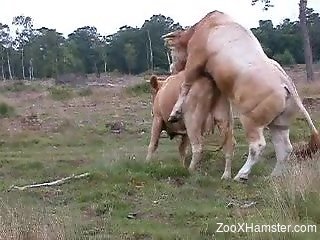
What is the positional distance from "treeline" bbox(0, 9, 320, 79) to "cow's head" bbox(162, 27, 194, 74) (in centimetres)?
5650

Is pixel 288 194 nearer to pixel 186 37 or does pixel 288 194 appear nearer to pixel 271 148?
pixel 186 37

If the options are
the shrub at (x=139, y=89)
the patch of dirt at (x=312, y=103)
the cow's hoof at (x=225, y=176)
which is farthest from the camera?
the shrub at (x=139, y=89)

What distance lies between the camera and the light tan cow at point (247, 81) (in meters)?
8.80

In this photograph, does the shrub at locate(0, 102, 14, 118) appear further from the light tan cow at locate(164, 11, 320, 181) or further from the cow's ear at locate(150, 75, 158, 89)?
the light tan cow at locate(164, 11, 320, 181)

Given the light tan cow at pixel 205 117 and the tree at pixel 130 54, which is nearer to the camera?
the light tan cow at pixel 205 117

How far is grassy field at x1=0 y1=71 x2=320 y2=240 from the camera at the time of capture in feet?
20.4

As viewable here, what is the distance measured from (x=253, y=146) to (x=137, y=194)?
5.86 feet

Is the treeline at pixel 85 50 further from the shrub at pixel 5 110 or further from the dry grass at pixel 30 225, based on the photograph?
the dry grass at pixel 30 225

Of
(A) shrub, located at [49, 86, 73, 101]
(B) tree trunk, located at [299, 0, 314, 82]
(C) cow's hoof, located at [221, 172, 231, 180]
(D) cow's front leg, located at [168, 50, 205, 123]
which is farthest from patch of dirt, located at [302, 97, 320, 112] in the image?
(A) shrub, located at [49, 86, 73, 101]

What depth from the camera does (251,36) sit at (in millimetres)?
9500

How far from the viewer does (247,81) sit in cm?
890

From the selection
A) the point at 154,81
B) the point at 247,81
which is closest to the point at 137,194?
the point at 247,81

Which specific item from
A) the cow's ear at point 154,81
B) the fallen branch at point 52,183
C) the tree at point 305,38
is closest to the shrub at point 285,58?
the tree at point 305,38

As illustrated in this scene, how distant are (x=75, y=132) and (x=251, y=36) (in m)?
6.93
